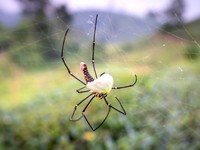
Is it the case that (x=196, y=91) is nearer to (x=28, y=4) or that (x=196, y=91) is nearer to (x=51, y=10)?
(x=51, y=10)

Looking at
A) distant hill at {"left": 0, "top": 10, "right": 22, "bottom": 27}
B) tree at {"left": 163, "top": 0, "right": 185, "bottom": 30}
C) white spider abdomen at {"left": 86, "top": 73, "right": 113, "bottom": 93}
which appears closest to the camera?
white spider abdomen at {"left": 86, "top": 73, "right": 113, "bottom": 93}

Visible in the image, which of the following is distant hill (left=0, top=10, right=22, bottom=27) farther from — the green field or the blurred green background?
the green field

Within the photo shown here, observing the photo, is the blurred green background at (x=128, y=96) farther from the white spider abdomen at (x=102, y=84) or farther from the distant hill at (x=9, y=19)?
the distant hill at (x=9, y=19)

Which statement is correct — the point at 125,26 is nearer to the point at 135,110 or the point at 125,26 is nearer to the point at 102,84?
the point at 135,110

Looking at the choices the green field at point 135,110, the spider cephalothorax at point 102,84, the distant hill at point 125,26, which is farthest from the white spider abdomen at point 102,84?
the distant hill at point 125,26

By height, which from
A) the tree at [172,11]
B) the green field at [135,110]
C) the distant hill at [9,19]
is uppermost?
the tree at [172,11]

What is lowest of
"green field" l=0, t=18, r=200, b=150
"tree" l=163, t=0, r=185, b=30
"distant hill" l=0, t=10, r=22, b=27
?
"green field" l=0, t=18, r=200, b=150

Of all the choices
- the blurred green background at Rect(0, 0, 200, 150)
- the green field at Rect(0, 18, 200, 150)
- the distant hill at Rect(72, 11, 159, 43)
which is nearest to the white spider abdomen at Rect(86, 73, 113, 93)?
the blurred green background at Rect(0, 0, 200, 150)
